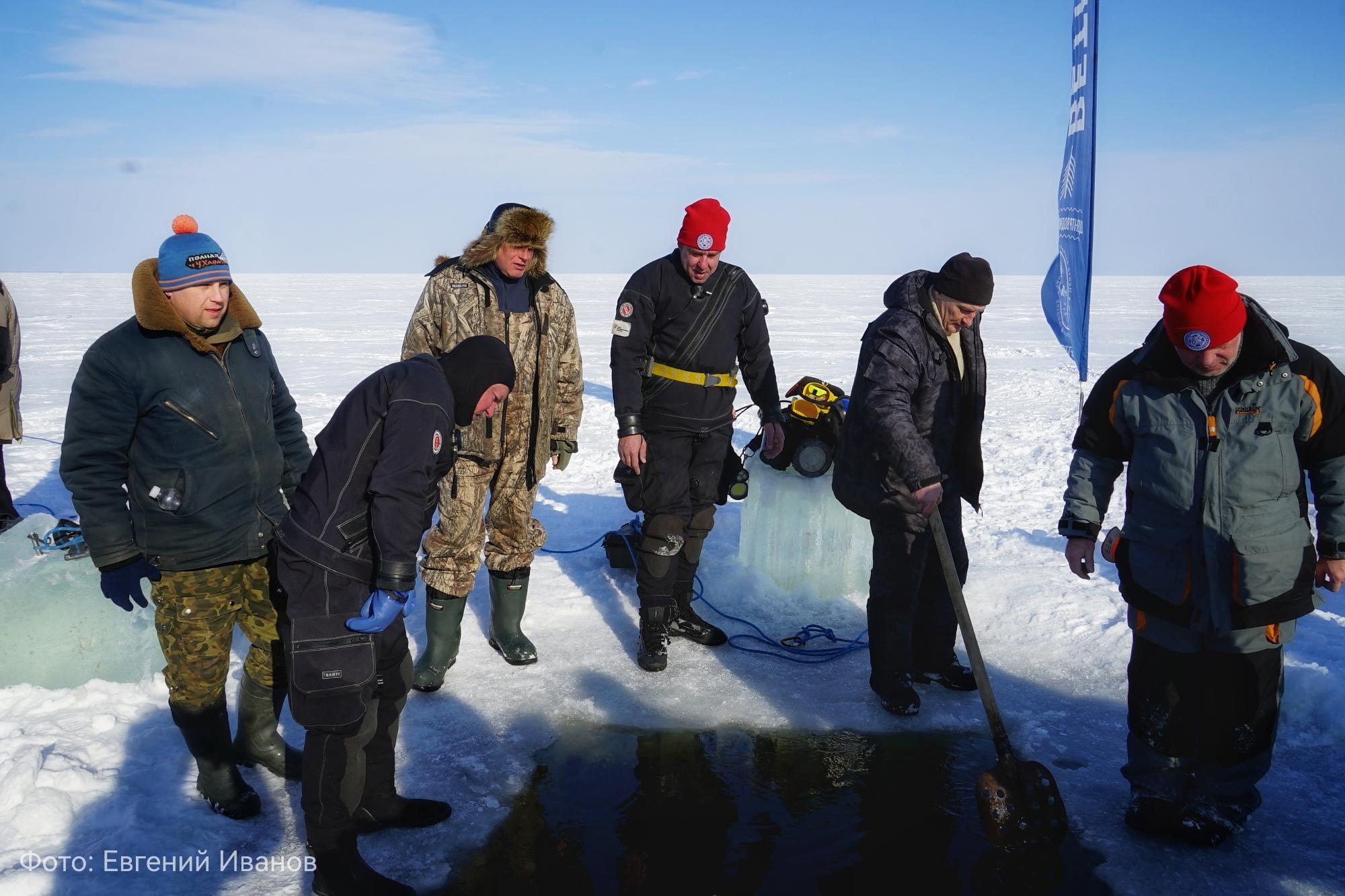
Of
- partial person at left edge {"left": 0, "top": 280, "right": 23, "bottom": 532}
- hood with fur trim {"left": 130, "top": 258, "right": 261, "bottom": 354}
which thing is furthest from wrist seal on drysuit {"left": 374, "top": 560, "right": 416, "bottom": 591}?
partial person at left edge {"left": 0, "top": 280, "right": 23, "bottom": 532}

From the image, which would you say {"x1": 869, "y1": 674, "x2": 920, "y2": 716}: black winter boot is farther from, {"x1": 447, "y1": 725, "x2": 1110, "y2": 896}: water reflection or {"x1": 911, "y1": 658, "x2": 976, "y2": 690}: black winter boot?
{"x1": 911, "y1": 658, "x2": 976, "y2": 690}: black winter boot

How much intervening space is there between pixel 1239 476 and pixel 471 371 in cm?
243

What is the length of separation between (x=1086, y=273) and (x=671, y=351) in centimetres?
346

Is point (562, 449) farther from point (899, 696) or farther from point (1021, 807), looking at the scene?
point (1021, 807)

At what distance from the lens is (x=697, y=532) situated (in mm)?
4879

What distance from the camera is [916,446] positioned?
3.68 metres

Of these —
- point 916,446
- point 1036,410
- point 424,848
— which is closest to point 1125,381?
point 916,446

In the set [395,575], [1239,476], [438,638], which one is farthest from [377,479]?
[1239,476]

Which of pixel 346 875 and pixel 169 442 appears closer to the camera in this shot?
pixel 346 875

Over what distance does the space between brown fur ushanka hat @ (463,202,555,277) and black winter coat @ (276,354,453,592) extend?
5.12 feet

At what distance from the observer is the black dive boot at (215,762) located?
10.5ft

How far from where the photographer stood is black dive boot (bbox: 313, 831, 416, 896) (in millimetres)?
2758

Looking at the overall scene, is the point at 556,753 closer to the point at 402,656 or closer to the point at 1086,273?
the point at 402,656

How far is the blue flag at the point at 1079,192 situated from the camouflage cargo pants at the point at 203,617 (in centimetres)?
523
